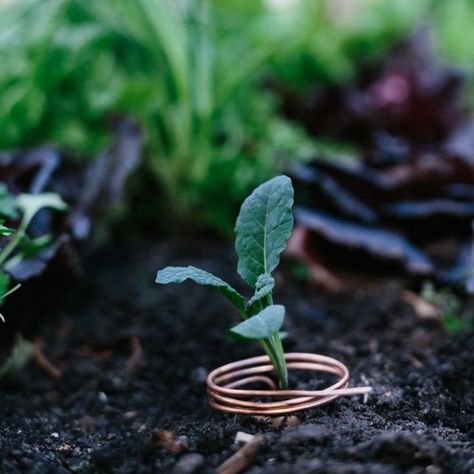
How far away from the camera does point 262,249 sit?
1.12m

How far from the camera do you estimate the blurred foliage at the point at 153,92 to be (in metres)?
2.15

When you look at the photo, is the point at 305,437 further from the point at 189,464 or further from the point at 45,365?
the point at 45,365

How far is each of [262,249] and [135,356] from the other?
0.62 m

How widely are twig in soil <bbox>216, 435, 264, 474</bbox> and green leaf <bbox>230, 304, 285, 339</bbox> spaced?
0.53ft

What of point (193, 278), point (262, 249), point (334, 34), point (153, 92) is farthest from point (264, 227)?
point (334, 34)

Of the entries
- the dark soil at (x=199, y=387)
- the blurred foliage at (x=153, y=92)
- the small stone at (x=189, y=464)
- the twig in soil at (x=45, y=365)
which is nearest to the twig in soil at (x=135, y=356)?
the dark soil at (x=199, y=387)

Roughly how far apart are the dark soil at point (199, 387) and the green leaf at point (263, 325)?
0.18 meters

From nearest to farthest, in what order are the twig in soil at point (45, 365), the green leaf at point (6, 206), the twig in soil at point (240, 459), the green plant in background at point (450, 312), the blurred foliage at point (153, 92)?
the twig in soil at point (240, 459) < the green leaf at point (6, 206) < the twig in soil at point (45, 365) < the green plant in background at point (450, 312) < the blurred foliage at point (153, 92)

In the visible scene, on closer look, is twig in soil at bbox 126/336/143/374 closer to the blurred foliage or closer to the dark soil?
the dark soil

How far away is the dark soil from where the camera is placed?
0.93 metres

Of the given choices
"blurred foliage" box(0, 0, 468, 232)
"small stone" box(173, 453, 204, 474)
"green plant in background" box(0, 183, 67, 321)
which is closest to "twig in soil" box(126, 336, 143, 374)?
"green plant in background" box(0, 183, 67, 321)

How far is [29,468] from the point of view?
3.10 ft

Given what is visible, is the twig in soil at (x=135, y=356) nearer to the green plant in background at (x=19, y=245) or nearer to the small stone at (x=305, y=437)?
the green plant in background at (x=19, y=245)

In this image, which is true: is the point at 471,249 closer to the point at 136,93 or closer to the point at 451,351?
the point at 451,351
